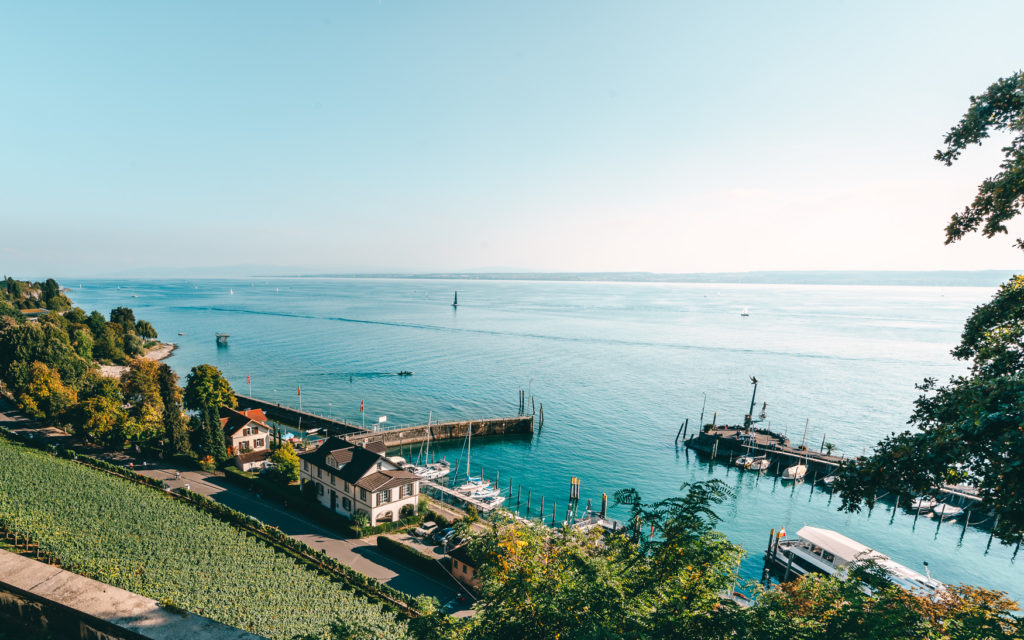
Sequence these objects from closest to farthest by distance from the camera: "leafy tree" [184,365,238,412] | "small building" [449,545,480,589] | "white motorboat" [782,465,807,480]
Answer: "small building" [449,545,480,589] < "white motorboat" [782,465,807,480] < "leafy tree" [184,365,238,412]

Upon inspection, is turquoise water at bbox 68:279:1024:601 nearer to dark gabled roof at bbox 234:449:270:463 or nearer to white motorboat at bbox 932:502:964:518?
white motorboat at bbox 932:502:964:518

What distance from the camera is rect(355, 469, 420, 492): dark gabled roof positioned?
124 feet

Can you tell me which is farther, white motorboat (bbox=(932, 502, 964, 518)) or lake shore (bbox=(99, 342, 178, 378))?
lake shore (bbox=(99, 342, 178, 378))

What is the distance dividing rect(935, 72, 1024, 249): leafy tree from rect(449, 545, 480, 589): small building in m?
31.2

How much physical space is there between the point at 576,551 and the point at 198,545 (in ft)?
93.5

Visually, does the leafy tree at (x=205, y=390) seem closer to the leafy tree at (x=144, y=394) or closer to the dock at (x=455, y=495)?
the leafy tree at (x=144, y=394)

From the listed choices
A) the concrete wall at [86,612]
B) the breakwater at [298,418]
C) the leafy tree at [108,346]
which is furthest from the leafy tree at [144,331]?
the concrete wall at [86,612]

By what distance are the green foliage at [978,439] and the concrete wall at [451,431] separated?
56995 mm

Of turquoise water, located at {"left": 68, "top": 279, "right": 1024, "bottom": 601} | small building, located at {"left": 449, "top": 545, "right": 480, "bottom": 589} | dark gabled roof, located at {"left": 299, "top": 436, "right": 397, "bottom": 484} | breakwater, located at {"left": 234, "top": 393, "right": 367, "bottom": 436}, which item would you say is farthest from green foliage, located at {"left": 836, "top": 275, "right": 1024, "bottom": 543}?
breakwater, located at {"left": 234, "top": 393, "right": 367, "bottom": 436}

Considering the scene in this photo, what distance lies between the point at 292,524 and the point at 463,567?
16523mm

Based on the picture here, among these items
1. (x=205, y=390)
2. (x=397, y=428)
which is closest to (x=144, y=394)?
(x=205, y=390)

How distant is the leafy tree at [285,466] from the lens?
143ft

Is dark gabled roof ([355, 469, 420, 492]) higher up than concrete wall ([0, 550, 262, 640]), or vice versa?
concrete wall ([0, 550, 262, 640])

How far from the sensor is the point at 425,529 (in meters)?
38.6
